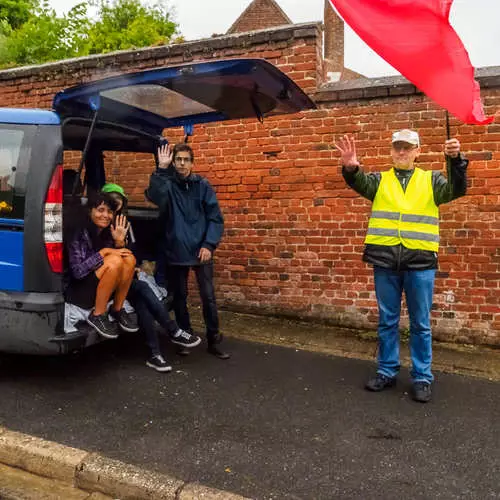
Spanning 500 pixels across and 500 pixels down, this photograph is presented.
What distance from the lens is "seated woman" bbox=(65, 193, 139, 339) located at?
12.5 ft

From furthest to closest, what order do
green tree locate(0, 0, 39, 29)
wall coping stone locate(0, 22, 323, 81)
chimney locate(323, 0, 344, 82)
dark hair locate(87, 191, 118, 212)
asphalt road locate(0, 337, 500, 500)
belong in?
chimney locate(323, 0, 344, 82)
green tree locate(0, 0, 39, 29)
wall coping stone locate(0, 22, 323, 81)
dark hair locate(87, 191, 118, 212)
asphalt road locate(0, 337, 500, 500)

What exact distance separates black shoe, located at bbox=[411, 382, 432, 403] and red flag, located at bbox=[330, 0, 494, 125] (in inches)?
74.2

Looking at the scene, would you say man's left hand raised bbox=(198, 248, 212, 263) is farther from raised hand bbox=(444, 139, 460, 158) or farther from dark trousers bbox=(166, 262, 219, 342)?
raised hand bbox=(444, 139, 460, 158)

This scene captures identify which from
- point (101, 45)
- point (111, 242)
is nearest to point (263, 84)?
point (111, 242)

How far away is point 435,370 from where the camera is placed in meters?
4.47

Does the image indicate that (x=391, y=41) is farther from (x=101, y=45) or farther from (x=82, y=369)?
(x=101, y=45)

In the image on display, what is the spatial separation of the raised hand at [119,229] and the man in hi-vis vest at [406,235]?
1.77 meters

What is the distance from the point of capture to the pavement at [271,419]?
9.16 ft

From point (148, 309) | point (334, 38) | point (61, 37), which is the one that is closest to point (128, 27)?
point (61, 37)

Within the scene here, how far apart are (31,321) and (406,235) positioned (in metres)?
2.66

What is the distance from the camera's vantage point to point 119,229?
4117 millimetres

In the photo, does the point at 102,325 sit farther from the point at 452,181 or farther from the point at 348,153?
the point at 452,181

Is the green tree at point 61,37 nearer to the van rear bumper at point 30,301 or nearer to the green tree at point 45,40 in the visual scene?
the green tree at point 45,40

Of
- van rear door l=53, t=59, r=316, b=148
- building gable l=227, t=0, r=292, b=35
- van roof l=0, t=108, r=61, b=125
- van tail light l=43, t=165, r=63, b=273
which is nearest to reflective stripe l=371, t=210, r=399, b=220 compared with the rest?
van rear door l=53, t=59, r=316, b=148
